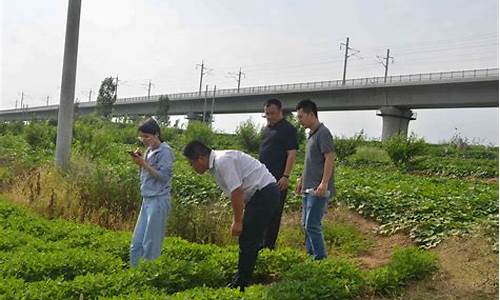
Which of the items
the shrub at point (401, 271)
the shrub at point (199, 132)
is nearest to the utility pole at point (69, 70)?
the shrub at point (401, 271)

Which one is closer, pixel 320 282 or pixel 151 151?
pixel 320 282

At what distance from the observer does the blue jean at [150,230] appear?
5.22 metres

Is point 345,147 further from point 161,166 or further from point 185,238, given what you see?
point 161,166

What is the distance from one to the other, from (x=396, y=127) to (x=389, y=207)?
1158 inches

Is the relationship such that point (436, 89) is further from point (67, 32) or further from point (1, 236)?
point (1, 236)

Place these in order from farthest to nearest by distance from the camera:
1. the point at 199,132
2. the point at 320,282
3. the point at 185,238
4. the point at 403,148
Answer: the point at 199,132 < the point at 403,148 < the point at 185,238 < the point at 320,282

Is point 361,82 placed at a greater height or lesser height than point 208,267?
greater

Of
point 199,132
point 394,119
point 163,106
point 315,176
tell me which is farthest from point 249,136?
point 163,106

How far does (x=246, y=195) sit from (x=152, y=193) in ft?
3.80

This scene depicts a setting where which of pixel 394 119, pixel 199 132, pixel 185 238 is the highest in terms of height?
pixel 394 119

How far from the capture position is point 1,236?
5941mm

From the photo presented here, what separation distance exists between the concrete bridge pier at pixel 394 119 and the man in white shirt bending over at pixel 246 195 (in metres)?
32.9

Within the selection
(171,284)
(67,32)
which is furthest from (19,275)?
(67,32)

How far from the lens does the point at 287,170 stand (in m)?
6.00
